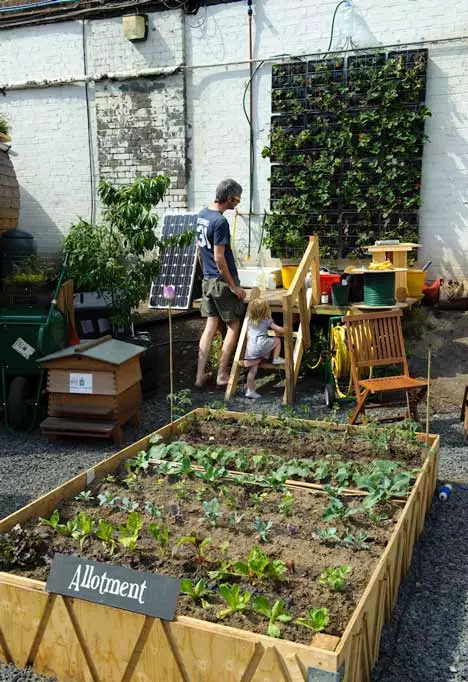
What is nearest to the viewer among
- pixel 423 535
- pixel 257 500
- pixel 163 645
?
pixel 163 645

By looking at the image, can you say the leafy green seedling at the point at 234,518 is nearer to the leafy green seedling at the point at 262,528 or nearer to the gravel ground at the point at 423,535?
the leafy green seedling at the point at 262,528

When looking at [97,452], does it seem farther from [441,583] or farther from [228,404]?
[441,583]

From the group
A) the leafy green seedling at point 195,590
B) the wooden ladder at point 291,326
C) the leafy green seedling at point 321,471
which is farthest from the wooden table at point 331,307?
the leafy green seedling at point 195,590

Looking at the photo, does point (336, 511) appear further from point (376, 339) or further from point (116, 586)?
point (376, 339)

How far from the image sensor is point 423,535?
367 centimetres

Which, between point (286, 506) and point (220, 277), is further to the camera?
point (220, 277)

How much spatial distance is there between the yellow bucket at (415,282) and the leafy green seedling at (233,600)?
191 inches

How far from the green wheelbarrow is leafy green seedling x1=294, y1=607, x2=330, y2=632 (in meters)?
3.43

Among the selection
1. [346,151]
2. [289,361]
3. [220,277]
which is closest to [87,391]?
[220,277]

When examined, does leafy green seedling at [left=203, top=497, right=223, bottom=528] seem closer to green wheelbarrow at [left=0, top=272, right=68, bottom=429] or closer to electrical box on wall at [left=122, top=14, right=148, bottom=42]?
green wheelbarrow at [left=0, top=272, right=68, bottom=429]

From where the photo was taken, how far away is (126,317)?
626 cm

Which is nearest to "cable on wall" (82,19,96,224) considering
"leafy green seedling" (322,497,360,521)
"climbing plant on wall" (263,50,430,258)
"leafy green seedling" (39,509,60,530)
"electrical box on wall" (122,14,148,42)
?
"electrical box on wall" (122,14,148,42)

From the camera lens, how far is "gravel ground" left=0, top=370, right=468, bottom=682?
2.62 metres

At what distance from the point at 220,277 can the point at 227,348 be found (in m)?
0.65
